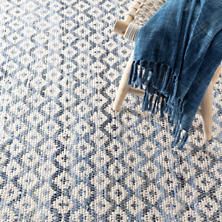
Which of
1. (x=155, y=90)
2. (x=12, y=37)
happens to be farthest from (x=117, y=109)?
(x=12, y=37)

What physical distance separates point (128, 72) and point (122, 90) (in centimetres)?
10

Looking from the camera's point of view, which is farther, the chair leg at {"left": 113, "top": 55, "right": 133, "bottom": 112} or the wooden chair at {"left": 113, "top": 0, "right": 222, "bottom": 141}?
the chair leg at {"left": 113, "top": 55, "right": 133, "bottom": 112}

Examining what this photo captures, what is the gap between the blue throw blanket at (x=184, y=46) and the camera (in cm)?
102

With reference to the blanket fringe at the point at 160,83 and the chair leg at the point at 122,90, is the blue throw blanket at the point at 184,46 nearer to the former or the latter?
the blanket fringe at the point at 160,83

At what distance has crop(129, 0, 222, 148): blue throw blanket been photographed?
102 centimetres

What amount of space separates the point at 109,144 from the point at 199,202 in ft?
1.23

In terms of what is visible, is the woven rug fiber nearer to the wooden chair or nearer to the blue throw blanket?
the wooden chair

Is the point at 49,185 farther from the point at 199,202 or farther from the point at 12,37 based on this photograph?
the point at 12,37

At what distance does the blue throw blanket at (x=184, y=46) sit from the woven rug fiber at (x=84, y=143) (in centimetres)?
35

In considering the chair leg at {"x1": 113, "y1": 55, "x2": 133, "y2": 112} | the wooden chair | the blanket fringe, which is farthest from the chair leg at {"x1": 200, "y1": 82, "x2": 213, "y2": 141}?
the chair leg at {"x1": 113, "y1": 55, "x2": 133, "y2": 112}

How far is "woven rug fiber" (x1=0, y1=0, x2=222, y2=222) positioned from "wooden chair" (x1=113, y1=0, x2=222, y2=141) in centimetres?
9

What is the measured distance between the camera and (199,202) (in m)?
1.28

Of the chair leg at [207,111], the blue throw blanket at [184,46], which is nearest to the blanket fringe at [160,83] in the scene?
the blue throw blanket at [184,46]

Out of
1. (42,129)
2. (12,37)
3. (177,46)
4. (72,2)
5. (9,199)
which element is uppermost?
(177,46)
